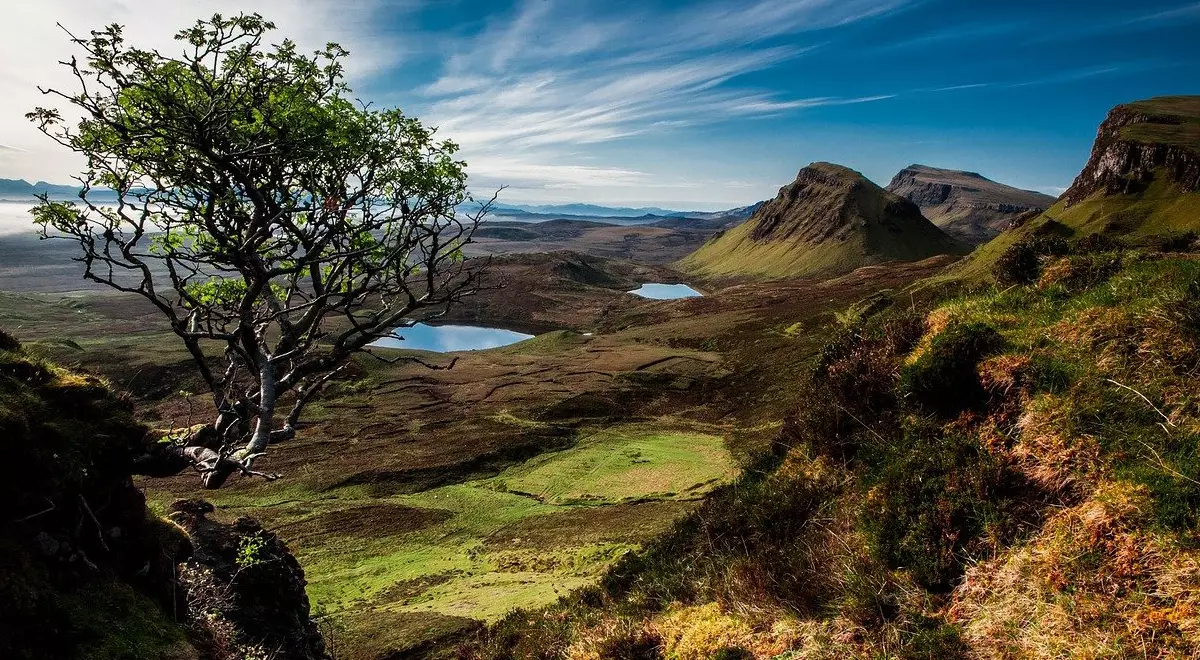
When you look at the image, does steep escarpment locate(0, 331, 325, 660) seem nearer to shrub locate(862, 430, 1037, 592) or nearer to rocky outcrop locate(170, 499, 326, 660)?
rocky outcrop locate(170, 499, 326, 660)

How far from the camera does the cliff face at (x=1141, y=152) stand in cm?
10294

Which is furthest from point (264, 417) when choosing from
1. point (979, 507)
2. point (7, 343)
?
point (979, 507)

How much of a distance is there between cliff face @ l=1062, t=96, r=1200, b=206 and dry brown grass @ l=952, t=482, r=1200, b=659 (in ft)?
427

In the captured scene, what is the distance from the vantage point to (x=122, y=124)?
30.4 ft

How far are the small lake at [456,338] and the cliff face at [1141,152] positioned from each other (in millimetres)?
120300

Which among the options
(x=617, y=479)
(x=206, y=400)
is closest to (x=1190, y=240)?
(x=617, y=479)

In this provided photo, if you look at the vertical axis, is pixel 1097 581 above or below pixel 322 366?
below

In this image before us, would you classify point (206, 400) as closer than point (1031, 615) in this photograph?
No

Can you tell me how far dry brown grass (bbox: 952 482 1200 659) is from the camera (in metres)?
6.00

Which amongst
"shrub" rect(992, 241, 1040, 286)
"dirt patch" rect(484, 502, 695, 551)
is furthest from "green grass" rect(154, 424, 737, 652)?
"shrub" rect(992, 241, 1040, 286)

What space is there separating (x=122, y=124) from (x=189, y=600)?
27.2ft

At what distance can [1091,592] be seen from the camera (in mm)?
6734

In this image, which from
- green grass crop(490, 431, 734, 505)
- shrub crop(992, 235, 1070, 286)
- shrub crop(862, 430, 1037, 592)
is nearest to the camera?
shrub crop(862, 430, 1037, 592)

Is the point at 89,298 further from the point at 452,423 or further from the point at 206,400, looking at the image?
the point at 452,423
